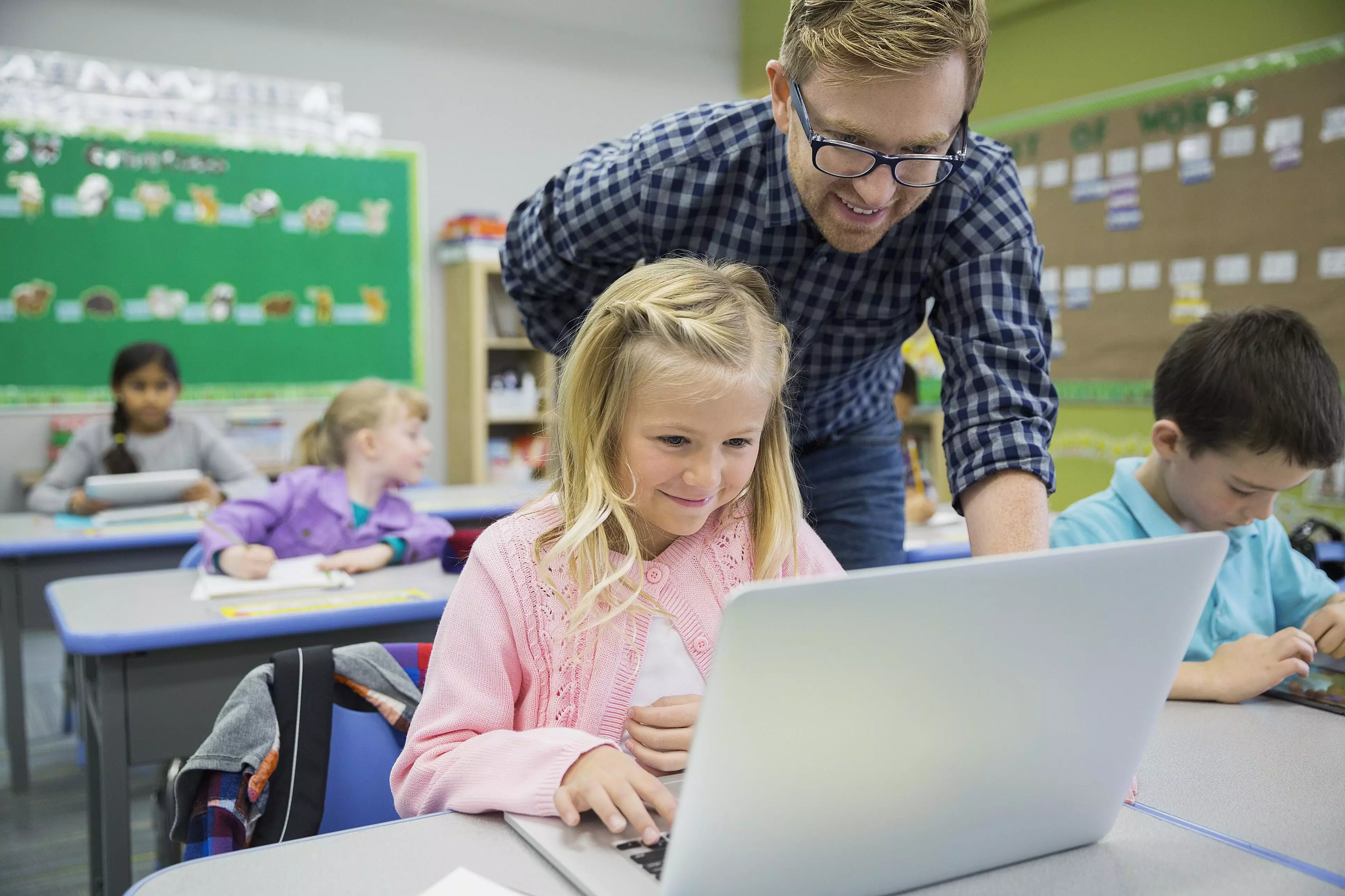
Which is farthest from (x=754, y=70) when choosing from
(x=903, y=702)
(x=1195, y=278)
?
(x=903, y=702)

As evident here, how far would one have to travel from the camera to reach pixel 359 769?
3.97ft

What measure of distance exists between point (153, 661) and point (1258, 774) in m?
1.55

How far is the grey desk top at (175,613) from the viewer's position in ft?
5.40

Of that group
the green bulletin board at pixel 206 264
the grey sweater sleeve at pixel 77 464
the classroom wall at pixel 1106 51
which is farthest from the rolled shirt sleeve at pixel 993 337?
the green bulletin board at pixel 206 264

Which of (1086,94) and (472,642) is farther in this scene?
(1086,94)

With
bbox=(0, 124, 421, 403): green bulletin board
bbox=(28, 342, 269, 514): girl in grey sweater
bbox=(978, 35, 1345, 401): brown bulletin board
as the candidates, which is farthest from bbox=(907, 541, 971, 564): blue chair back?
bbox=(0, 124, 421, 403): green bulletin board

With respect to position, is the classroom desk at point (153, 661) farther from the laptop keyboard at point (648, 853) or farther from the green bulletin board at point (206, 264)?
the green bulletin board at point (206, 264)

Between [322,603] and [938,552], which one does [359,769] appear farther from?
[938,552]

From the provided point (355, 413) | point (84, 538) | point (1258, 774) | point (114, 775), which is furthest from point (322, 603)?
point (1258, 774)

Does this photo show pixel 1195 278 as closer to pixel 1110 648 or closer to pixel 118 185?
pixel 1110 648

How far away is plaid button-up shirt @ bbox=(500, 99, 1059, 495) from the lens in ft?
4.11

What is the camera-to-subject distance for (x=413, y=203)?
5.05 meters

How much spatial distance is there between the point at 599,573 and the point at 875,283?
59 cm

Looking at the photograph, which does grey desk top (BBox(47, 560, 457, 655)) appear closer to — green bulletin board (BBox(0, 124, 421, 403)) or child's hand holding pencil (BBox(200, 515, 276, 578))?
child's hand holding pencil (BBox(200, 515, 276, 578))
